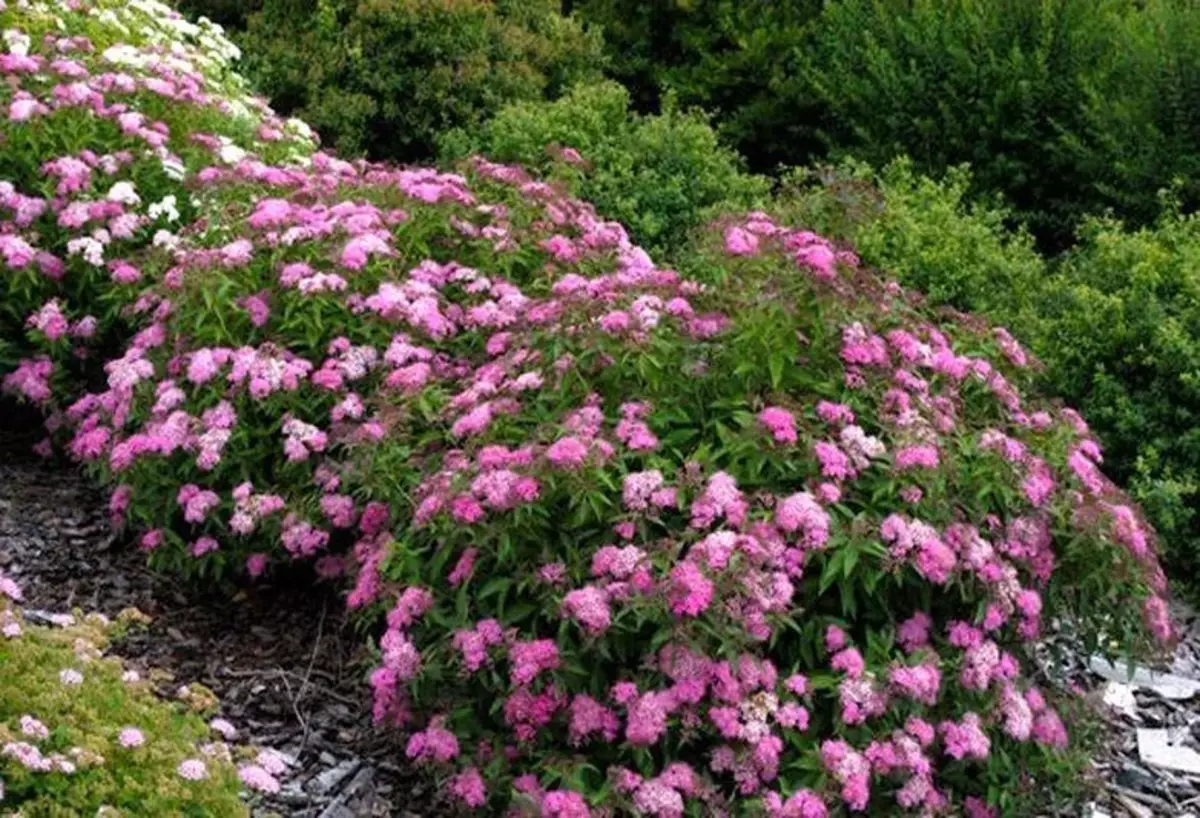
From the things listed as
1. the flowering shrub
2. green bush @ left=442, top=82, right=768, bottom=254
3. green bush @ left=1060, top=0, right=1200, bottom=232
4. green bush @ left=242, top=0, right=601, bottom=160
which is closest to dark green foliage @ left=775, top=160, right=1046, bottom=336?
green bush @ left=442, top=82, right=768, bottom=254

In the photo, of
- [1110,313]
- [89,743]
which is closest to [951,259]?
[1110,313]

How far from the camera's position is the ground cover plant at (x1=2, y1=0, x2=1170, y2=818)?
3592 millimetres

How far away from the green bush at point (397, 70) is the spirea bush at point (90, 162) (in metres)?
2.01

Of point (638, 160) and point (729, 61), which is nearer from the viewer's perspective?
point (638, 160)

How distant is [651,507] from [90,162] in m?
2.76

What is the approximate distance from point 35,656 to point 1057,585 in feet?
7.66

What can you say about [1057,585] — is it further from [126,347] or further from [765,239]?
[126,347]

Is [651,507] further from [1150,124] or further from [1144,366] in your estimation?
[1150,124]

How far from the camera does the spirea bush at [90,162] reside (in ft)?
17.6

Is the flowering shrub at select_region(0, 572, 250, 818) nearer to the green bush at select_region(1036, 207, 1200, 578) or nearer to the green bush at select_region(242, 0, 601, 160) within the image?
the green bush at select_region(1036, 207, 1200, 578)

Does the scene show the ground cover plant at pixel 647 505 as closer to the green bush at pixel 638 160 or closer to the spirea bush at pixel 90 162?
the spirea bush at pixel 90 162

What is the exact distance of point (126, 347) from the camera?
5.46 m

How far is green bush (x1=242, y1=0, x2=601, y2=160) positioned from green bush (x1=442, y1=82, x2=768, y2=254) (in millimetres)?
728

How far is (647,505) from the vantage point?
376 centimetres
